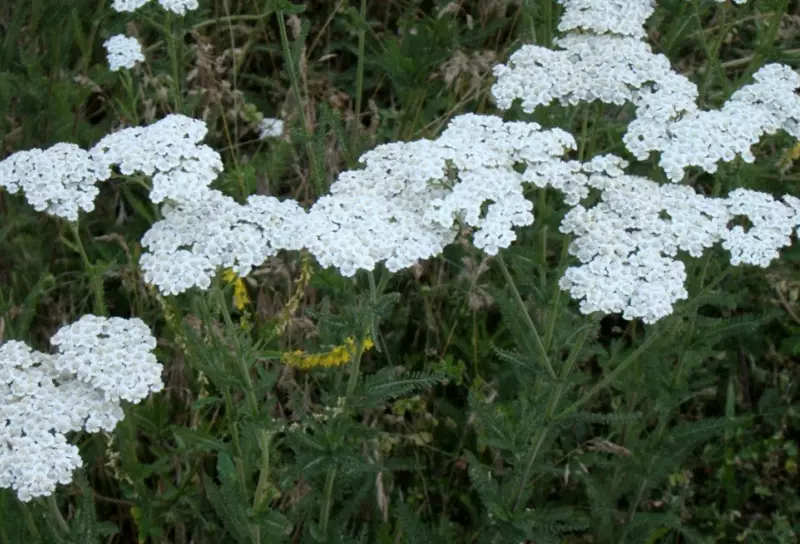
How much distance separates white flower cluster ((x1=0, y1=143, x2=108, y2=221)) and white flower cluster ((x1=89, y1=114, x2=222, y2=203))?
0.18 ft

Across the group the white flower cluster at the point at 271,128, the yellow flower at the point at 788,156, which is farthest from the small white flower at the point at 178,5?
the yellow flower at the point at 788,156

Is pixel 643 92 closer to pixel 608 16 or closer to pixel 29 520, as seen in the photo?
pixel 608 16

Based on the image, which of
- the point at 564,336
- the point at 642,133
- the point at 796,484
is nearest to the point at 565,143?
the point at 642,133

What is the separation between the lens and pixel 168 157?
125 inches

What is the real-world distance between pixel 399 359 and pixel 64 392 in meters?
1.88

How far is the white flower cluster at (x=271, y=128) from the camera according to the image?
4922mm

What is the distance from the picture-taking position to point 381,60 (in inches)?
180

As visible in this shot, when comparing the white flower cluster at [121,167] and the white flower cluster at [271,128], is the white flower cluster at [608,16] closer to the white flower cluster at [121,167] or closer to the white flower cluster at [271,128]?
the white flower cluster at [121,167]

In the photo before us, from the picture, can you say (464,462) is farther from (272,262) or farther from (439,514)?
(272,262)

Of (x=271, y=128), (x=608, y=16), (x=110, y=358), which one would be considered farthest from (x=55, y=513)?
(x=608, y=16)

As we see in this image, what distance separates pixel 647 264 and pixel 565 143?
51 cm

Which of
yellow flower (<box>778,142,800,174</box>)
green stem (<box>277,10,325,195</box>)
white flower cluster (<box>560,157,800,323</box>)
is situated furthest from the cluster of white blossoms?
yellow flower (<box>778,142,800,174</box>)

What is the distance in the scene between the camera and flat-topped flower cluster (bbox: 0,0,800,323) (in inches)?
123

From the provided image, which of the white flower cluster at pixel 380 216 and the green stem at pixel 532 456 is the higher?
the white flower cluster at pixel 380 216
